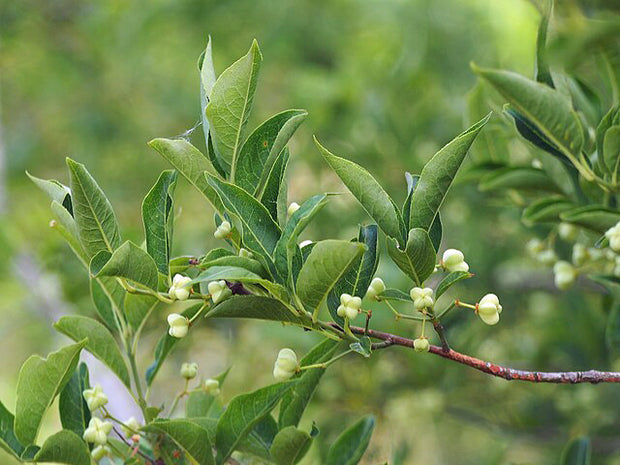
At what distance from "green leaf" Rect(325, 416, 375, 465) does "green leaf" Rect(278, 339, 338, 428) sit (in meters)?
0.08

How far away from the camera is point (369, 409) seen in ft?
7.07

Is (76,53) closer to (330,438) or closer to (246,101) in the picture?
(330,438)

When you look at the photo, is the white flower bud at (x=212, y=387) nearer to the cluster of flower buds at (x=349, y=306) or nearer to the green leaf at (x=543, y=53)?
the cluster of flower buds at (x=349, y=306)

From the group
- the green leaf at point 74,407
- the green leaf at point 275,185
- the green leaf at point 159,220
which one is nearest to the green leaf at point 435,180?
the green leaf at point 275,185

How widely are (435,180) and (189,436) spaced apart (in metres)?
0.36

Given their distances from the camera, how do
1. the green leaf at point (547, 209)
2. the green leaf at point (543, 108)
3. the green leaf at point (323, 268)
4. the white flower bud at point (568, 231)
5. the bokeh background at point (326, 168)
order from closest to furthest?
1. the green leaf at point (323, 268)
2. the green leaf at point (543, 108)
3. the green leaf at point (547, 209)
4. the white flower bud at point (568, 231)
5. the bokeh background at point (326, 168)

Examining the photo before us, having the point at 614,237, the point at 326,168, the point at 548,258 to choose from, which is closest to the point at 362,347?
the point at 614,237

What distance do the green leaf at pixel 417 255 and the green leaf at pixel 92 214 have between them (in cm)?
27

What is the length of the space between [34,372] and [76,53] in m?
3.26

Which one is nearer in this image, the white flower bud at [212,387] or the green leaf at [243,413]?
the green leaf at [243,413]

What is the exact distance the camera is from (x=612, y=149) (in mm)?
894

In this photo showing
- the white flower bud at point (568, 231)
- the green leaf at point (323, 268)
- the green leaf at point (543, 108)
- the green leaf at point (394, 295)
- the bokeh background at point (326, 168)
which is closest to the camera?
the green leaf at point (323, 268)

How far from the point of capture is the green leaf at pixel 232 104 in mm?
707

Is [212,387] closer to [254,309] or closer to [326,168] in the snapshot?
[254,309]
